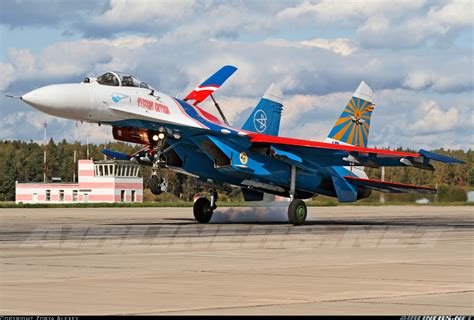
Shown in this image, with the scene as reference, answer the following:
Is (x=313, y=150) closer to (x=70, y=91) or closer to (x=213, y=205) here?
(x=213, y=205)

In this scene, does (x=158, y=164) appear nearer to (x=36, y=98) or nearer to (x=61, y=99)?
(x=61, y=99)

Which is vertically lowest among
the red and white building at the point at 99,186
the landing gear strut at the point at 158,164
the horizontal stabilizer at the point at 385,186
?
the red and white building at the point at 99,186

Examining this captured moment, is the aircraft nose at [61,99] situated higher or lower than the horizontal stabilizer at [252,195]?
higher

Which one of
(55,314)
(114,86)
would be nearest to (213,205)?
(114,86)

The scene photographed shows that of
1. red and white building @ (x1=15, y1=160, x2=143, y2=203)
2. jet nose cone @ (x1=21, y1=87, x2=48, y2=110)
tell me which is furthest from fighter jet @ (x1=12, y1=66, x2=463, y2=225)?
red and white building @ (x1=15, y1=160, x2=143, y2=203)

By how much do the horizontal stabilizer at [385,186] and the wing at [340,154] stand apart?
2.52 meters

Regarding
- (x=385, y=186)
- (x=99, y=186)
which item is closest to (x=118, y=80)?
(x=385, y=186)

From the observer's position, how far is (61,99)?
2612 cm

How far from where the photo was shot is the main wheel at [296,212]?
104 feet

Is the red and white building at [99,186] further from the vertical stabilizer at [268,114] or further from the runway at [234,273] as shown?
the runway at [234,273]

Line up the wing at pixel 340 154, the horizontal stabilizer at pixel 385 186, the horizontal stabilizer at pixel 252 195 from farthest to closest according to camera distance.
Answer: the horizontal stabilizer at pixel 385 186 → the horizontal stabilizer at pixel 252 195 → the wing at pixel 340 154

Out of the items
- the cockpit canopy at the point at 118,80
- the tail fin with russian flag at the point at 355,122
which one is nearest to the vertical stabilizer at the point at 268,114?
the tail fin with russian flag at the point at 355,122

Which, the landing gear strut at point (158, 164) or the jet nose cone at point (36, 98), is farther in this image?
the landing gear strut at point (158, 164)

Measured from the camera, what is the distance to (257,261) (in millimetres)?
17219
